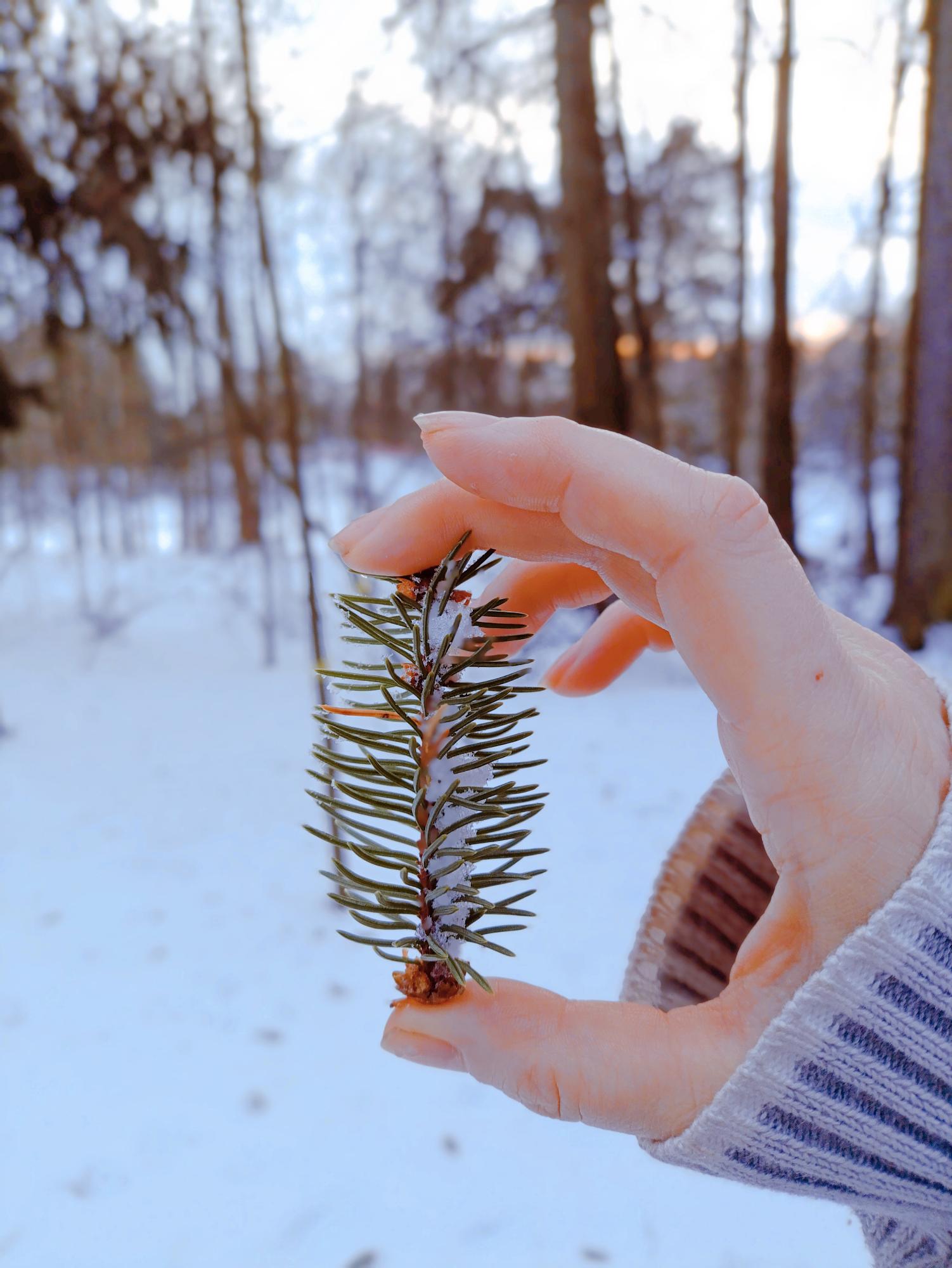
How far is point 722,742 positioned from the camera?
61cm

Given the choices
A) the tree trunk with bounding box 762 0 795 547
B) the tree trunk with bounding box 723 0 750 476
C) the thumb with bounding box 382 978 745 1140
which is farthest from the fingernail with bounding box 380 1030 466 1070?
the tree trunk with bounding box 723 0 750 476

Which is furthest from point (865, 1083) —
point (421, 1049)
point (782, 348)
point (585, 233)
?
point (782, 348)

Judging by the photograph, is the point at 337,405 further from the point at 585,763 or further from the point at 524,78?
the point at 585,763

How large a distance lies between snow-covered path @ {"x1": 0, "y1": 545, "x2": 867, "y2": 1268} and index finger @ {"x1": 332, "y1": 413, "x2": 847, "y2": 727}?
1.29m

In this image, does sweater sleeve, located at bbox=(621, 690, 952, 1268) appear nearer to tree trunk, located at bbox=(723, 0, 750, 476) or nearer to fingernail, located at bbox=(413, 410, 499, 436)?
fingernail, located at bbox=(413, 410, 499, 436)

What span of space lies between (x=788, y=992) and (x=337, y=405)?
10.6 m

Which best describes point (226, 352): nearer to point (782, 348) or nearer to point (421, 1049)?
point (782, 348)

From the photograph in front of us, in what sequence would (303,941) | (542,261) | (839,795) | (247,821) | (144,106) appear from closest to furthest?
(839,795) → (303,941) → (247,821) → (144,106) → (542,261)

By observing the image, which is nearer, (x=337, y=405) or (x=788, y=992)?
(x=788, y=992)

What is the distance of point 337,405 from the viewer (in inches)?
415

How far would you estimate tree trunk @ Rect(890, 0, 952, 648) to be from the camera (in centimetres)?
491

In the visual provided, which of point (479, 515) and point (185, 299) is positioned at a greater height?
point (185, 299)

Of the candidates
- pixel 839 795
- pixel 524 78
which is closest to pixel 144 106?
pixel 524 78

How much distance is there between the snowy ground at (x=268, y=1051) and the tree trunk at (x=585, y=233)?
5.63 feet
